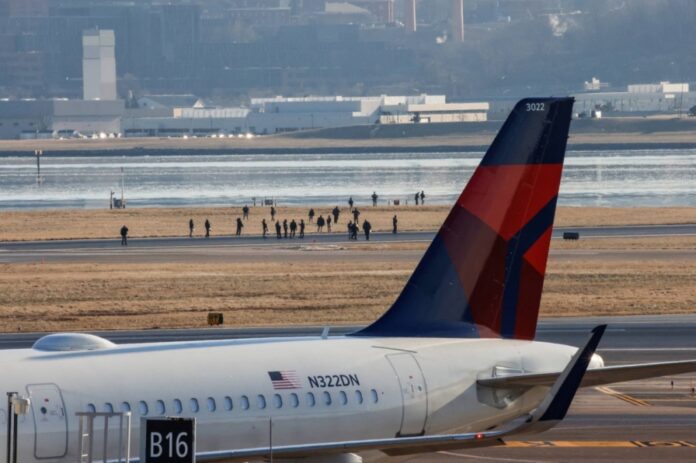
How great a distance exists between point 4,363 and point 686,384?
2435 cm

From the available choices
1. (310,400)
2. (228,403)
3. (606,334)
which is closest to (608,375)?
(310,400)

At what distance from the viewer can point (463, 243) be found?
2831 cm

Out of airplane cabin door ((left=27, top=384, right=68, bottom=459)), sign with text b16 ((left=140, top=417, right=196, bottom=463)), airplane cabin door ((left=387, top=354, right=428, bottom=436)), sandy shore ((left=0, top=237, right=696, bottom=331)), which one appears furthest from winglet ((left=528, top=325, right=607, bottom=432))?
sandy shore ((left=0, top=237, right=696, bottom=331))

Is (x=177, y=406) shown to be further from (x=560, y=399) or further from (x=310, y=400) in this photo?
(x=560, y=399)

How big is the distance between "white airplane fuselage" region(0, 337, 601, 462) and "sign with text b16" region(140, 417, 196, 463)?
3.63 meters

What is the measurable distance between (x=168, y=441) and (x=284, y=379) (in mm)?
6214

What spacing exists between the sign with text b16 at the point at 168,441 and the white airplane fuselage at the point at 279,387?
11.9ft

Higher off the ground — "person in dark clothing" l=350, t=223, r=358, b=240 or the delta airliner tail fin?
the delta airliner tail fin

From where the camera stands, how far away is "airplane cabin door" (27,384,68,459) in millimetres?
22641

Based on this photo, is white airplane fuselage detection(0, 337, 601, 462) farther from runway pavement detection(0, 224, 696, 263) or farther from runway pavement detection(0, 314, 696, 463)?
runway pavement detection(0, 224, 696, 263)

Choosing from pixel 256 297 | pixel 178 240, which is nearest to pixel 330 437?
pixel 256 297

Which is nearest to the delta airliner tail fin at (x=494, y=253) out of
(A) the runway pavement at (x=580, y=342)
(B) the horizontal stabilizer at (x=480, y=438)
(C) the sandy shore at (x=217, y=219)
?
(A) the runway pavement at (x=580, y=342)

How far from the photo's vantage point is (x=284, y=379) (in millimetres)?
25391

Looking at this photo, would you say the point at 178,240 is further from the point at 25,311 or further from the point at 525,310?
the point at 525,310
